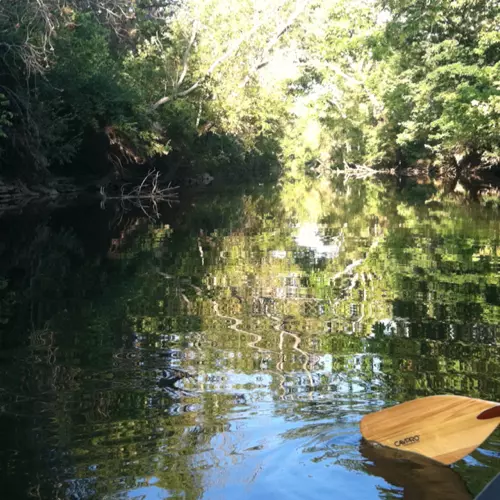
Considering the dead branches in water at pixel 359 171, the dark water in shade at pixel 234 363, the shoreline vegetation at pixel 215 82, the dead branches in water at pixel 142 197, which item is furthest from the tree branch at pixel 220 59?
the dead branches in water at pixel 359 171

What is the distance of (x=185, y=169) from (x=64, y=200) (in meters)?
19.6

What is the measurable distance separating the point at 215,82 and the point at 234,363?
31.4 meters

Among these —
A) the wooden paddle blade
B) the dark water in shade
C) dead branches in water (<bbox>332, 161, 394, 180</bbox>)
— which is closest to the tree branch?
the dark water in shade

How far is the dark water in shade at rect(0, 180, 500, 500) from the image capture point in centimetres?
344

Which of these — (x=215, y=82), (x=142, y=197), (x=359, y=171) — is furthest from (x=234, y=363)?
(x=359, y=171)

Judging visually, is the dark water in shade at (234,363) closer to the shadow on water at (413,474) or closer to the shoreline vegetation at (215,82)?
the shadow on water at (413,474)

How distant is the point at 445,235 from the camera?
13.5 metres

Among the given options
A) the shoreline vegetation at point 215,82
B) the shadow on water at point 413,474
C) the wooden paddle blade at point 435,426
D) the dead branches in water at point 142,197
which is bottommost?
the shadow on water at point 413,474

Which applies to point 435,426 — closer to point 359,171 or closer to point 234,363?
point 234,363

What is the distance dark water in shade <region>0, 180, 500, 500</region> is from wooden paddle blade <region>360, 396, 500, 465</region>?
0.10 meters

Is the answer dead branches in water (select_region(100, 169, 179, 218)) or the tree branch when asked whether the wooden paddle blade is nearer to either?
dead branches in water (select_region(100, 169, 179, 218))

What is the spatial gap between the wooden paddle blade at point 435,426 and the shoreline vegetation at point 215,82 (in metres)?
15.7

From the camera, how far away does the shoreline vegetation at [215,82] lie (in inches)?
914

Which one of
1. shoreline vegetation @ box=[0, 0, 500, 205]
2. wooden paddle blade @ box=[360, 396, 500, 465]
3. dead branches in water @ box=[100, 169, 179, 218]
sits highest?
shoreline vegetation @ box=[0, 0, 500, 205]
